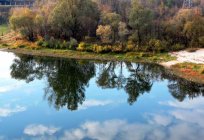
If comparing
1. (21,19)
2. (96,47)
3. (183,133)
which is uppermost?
(21,19)

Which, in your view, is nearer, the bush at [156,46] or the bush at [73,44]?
the bush at [156,46]

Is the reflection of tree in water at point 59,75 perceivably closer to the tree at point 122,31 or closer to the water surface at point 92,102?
the water surface at point 92,102

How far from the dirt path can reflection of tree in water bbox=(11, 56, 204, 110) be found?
307cm

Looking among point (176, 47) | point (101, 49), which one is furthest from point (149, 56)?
point (101, 49)

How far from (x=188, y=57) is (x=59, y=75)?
24054 millimetres

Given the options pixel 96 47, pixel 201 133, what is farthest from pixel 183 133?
pixel 96 47

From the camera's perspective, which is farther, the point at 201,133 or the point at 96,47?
the point at 96,47

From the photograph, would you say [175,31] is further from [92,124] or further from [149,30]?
[92,124]

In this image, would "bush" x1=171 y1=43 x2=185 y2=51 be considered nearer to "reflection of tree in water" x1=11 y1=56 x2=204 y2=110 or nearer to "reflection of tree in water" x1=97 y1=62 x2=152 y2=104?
"reflection of tree in water" x1=11 y1=56 x2=204 y2=110

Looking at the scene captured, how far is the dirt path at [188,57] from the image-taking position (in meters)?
57.8

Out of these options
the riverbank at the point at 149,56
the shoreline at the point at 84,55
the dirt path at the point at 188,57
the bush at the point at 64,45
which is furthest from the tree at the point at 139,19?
the bush at the point at 64,45

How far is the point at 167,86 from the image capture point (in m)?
46.9

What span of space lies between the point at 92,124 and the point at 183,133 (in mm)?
8677

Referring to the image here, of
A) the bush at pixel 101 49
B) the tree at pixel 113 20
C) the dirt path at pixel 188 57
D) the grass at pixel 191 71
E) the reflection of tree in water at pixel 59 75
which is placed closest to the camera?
the reflection of tree in water at pixel 59 75
